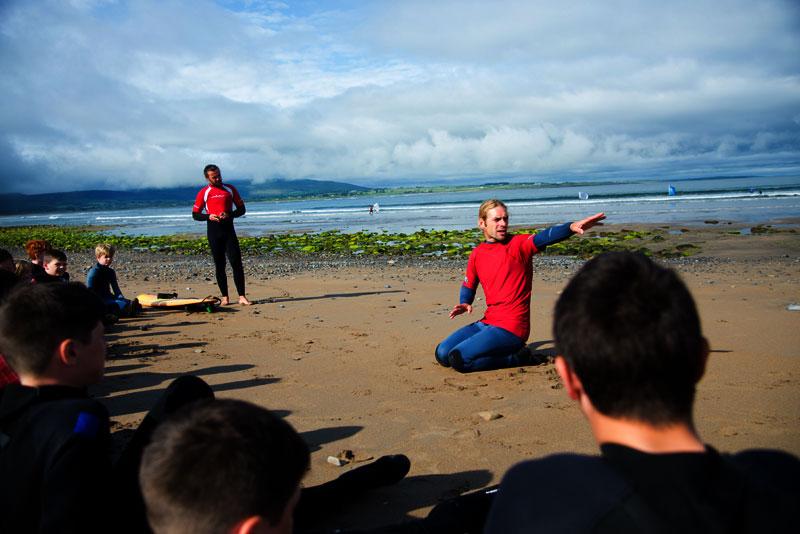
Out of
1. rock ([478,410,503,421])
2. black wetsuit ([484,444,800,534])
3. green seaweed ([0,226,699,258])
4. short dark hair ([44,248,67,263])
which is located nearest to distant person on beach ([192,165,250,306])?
short dark hair ([44,248,67,263])

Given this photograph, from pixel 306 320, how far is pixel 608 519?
7.85m

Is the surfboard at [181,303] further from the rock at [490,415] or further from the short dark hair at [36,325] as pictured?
the short dark hair at [36,325]

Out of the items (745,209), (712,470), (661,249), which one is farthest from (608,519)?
(745,209)

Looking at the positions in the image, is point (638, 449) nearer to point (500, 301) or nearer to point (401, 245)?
point (500, 301)

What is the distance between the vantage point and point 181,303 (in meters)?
10.0

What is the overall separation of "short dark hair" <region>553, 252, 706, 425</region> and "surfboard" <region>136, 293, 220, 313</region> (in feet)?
29.4

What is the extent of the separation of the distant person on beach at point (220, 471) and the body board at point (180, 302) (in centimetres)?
847

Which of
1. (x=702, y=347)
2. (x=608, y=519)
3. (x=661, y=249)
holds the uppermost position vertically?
(x=702, y=347)

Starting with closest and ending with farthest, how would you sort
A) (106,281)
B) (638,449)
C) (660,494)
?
1. (660,494)
2. (638,449)
3. (106,281)

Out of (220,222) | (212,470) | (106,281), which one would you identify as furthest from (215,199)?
(212,470)

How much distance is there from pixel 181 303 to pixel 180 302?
0.03 metres

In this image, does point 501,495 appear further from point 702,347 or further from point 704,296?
point 704,296

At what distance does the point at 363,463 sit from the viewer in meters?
4.00

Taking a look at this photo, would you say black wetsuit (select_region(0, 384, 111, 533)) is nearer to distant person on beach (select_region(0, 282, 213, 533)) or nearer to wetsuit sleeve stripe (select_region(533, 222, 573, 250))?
distant person on beach (select_region(0, 282, 213, 533))
